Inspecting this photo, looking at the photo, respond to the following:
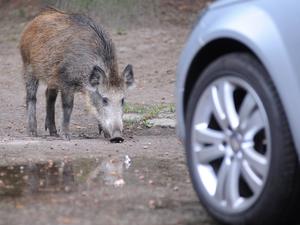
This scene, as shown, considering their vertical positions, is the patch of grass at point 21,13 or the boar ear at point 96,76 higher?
the patch of grass at point 21,13

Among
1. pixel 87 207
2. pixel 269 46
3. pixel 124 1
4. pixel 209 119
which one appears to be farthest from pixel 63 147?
pixel 124 1

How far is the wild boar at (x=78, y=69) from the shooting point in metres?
10.8

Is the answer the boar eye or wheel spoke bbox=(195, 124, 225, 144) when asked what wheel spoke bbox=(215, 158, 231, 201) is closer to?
wheel spoke bbox=(195, 124, 225, 144)

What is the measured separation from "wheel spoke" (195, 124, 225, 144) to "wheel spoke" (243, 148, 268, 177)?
Result: 0.26m

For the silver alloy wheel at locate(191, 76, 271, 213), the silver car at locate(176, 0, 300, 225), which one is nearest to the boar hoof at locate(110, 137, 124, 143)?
the silver car at locate(176, 0, 300, 225)

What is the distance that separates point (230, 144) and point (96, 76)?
5.79 meters

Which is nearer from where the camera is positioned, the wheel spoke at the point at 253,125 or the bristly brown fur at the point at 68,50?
the wheel spoke at the point at 253,125

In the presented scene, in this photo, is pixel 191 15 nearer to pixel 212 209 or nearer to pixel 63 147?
pixel 63 147

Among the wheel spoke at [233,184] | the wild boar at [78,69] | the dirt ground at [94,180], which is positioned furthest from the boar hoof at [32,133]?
the wheel spoke at [233,184]

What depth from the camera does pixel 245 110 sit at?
493 centimetres

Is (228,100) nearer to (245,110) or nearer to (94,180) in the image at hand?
(245,110)

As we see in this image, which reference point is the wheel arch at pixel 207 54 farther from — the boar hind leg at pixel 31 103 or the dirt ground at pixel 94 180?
the boar hind leg at pixel 31 103

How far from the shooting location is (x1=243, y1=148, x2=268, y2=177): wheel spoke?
15.6 feet

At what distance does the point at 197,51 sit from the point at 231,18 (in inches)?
→ 15.6
